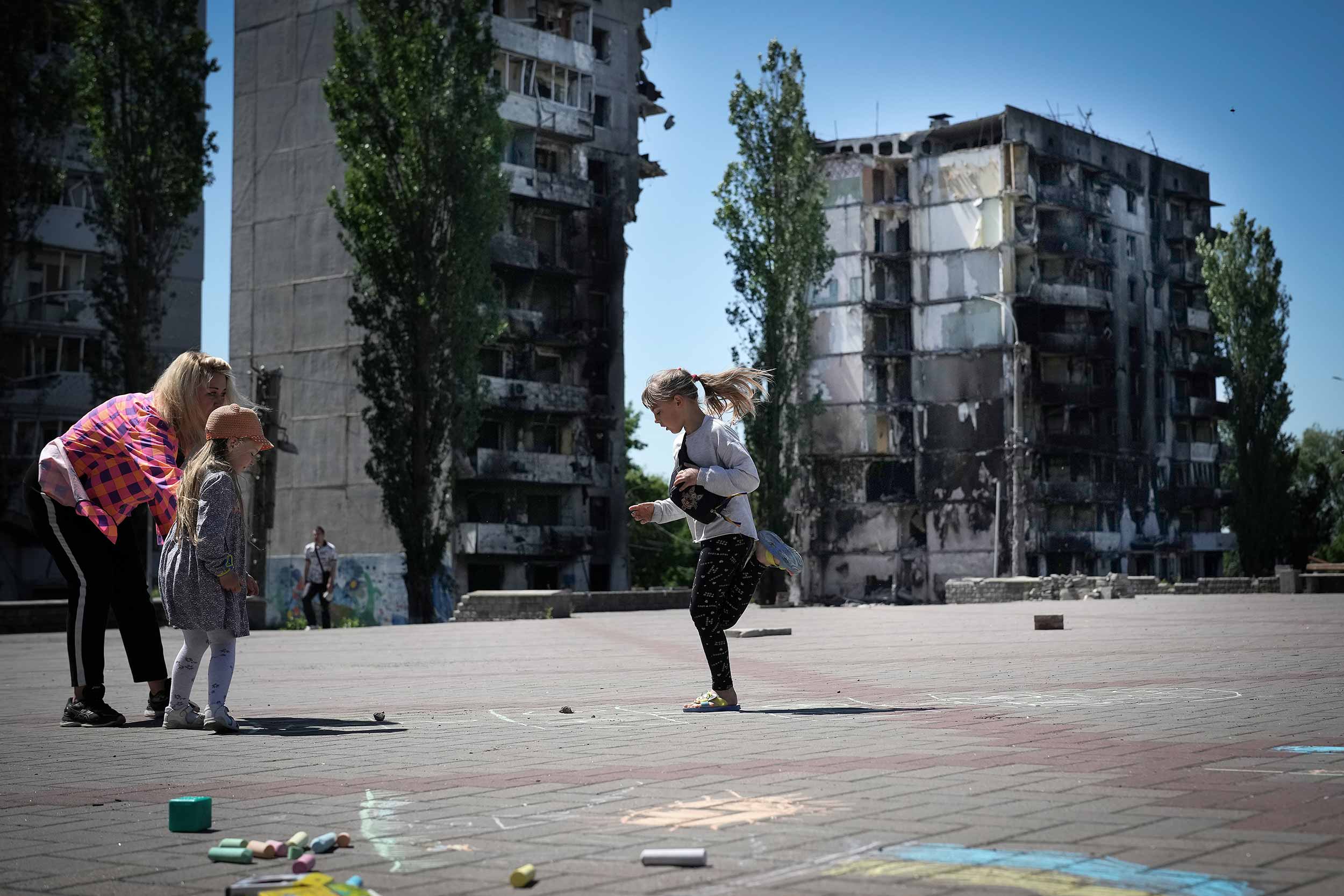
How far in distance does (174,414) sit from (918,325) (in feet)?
243

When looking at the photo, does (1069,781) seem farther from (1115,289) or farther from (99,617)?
(1115,289)

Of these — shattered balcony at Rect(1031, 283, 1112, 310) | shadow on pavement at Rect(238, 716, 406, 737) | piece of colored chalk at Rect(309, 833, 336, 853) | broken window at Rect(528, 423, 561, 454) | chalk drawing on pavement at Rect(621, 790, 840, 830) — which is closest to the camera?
piece of colored chalk at Rect(309, 833, 336, 853)

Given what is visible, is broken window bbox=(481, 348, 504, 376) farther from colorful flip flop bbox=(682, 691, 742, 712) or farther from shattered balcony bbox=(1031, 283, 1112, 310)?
colorful flip flop bbox=(682, 691, 742, 712)

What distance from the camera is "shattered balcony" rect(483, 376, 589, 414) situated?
59.5 m

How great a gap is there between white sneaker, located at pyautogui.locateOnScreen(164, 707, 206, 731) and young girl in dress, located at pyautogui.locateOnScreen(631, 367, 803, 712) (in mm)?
2574

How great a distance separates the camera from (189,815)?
16.1 ft

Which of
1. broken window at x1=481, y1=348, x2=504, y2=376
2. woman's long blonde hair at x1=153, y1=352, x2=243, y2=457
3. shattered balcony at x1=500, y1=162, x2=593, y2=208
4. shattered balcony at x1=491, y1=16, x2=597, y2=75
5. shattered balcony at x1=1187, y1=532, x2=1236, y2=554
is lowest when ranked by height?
shattered balcony at x1=1187, y1=532, x2=1236, y2=554

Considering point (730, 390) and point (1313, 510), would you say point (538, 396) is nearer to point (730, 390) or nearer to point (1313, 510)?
point (1313, 510)

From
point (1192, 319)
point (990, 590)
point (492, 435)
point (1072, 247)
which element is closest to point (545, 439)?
point (492, 435)

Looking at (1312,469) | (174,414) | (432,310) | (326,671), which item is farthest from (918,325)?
(174,414)

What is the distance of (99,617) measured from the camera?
888 cm

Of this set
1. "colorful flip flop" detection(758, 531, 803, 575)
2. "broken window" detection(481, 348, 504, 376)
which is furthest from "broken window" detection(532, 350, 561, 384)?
"colorful flip flop" detection(758, 531, 803, 575)

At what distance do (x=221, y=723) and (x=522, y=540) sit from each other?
50377 mm

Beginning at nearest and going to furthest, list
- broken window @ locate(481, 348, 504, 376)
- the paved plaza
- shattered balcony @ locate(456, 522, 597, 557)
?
1. the paved plaza
2. shattered balcony @ locate(456, 522, 597, 557)
3. broken window @ locate(481, 348, 504, 376)
